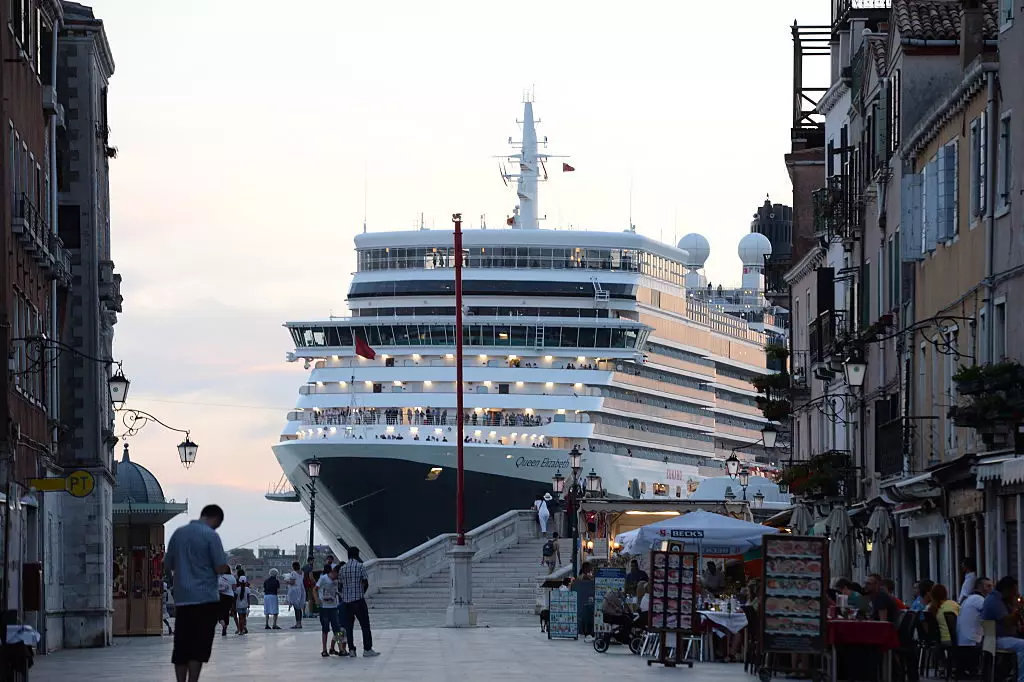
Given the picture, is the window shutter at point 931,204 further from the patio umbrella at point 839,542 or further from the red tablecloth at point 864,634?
the red tablecloth at point 864,634

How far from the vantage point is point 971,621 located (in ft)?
70.4

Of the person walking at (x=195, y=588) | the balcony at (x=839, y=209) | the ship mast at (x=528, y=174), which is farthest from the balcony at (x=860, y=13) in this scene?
the ship mast at (x=528, y=174)

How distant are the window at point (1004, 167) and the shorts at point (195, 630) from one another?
12.6 metres

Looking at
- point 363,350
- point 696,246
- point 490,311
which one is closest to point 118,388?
point 363,350

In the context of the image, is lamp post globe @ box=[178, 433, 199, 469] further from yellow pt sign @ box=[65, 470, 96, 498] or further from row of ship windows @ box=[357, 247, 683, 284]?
row of ship windows @ box=[357, 247, 683, 284]

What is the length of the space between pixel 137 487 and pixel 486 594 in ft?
59.4

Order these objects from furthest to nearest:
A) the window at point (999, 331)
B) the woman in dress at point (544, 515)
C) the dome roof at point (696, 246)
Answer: the dome roof at point (696, 246) < the woman in dress at point (544, 515) < the window at point (999, 331)

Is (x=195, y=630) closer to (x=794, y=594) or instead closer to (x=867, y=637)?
(x=794, y=594)

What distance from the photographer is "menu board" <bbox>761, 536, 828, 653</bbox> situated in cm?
2212

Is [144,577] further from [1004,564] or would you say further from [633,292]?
[633,292]

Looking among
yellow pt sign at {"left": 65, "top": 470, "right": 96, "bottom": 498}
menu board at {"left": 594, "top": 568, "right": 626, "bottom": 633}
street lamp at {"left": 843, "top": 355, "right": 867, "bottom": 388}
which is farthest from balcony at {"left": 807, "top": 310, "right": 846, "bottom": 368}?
yellow pt sign at {"left": 65, "top": 470, "right": 96, "bottom": 498}

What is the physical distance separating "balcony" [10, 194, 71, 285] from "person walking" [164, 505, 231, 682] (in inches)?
474

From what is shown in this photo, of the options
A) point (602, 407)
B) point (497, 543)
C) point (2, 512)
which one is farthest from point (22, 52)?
point (602, 407)

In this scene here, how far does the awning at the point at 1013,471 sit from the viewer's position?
24.1 m
